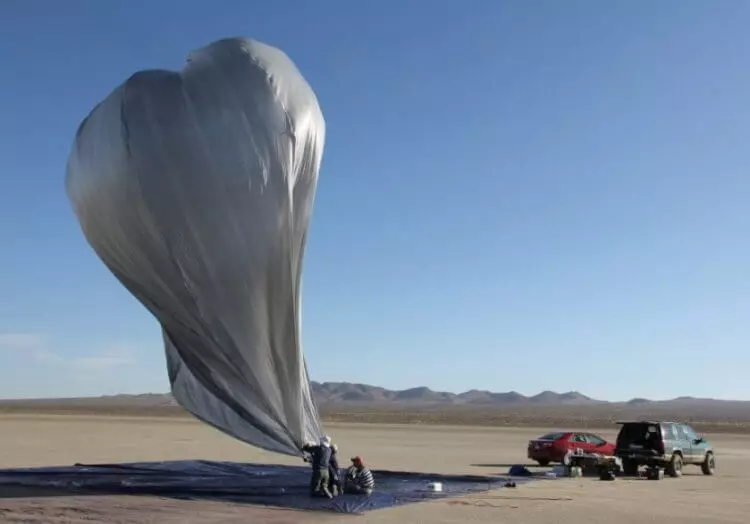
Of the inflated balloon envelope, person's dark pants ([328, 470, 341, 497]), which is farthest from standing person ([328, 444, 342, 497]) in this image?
the inflated balloon envelope

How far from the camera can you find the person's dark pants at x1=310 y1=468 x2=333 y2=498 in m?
16.6

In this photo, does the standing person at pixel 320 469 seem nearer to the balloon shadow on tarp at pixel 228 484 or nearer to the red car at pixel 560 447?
the balloon shadow on tarp at pixel 228 484

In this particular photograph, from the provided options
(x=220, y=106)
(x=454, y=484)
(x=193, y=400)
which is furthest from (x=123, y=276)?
(x=454, y=484)

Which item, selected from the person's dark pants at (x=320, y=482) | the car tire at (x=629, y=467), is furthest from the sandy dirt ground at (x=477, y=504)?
the person's dark pants at (x=320, y=482)

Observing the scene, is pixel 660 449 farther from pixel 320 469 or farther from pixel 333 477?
pixel 320 469

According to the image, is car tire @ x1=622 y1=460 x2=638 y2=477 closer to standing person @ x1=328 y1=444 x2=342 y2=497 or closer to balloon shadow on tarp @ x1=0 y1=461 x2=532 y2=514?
balloon shadow on tarp @ x1=0 y1=461 x2=532 y2=514

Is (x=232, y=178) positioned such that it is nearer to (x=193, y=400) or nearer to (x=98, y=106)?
(x=98, y=106)

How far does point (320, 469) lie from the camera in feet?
54.9

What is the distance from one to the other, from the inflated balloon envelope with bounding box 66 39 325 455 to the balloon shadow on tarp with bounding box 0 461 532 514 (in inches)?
52.8

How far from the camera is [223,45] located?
17.6 metres

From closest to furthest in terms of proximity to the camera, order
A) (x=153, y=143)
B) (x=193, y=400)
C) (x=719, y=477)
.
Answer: (x=153, y=143) < (x=193, y=400) < (x=719, y=477)

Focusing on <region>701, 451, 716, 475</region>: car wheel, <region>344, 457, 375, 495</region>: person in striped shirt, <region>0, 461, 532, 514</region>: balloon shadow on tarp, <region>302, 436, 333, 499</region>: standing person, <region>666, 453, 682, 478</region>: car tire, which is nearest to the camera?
<region>0, 461, 532, 514</region>: balloon shadow on tarp

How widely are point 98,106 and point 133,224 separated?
292 centimetres

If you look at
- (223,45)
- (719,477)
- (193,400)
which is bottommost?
(719,477)
